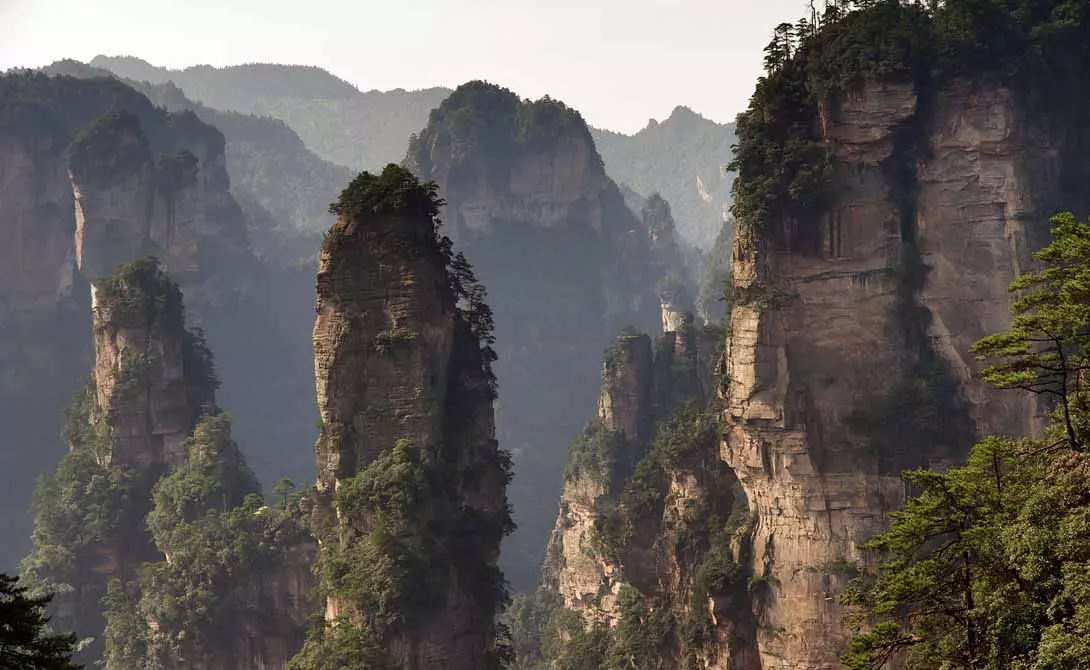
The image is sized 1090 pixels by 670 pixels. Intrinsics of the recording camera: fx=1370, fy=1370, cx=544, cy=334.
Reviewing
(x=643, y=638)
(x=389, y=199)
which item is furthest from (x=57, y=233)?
(x=643, y=638)

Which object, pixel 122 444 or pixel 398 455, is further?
pixel 122 444

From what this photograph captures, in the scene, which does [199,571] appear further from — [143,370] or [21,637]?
[21,637]

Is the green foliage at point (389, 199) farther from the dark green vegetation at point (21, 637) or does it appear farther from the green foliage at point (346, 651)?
the dark green vegetation at point (21, 637)

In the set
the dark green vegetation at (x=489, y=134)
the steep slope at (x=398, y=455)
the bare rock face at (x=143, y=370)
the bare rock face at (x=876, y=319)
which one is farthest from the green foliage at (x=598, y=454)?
the dark green vegetation at (x=489, y=134)

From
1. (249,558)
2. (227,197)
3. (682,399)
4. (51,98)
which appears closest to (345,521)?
(249,558)

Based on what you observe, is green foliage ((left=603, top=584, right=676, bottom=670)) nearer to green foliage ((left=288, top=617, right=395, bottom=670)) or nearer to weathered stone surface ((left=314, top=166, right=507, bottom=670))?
weathered stone surface ((left=314, top=166, right=507, bottom=670))

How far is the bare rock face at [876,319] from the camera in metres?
46.0

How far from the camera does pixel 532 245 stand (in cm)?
12094

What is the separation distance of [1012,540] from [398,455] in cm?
2335

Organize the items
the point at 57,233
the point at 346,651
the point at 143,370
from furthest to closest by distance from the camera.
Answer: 1. the point at 57,233
2. the point at 143,370
3. the point at 346,651

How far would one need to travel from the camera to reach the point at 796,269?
47.2m

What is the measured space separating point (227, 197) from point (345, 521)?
7574 centimetres

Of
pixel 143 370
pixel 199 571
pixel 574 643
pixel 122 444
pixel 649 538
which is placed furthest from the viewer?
pixel 122 444

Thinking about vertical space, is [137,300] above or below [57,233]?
below
